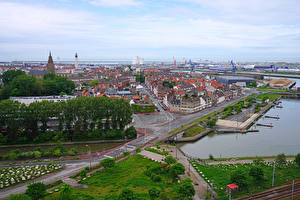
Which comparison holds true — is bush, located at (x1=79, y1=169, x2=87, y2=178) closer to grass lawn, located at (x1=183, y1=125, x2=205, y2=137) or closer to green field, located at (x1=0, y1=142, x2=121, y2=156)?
green field, located at (x1=0, y1=142, x2=121, y2=156)

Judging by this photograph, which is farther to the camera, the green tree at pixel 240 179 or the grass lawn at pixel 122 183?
the green tree at pixel 240 179

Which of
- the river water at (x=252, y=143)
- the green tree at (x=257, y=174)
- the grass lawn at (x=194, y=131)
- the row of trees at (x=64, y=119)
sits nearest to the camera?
the green tree at (x=257, y=174)

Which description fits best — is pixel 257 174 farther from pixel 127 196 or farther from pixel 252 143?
pixel 252 143

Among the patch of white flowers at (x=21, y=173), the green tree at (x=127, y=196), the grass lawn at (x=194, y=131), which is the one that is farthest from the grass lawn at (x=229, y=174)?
the patch of white flowers at (x=21, y=173)

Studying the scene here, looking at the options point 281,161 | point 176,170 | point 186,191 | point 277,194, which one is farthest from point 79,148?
point 281,161

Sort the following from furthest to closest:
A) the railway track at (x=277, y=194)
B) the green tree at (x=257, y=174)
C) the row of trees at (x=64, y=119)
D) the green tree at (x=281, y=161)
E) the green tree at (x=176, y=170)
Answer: the row of trees at (x=64, y=119)
the green tree at (x=281, y=161)
the green tree at (x=176, y=170)
the green tree at (x=257, y=174)
the railway track at (x=277, y=194)

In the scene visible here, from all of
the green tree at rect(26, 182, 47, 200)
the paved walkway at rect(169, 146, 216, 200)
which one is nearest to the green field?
the paved walkway at rect(169, 146, 216, 200)

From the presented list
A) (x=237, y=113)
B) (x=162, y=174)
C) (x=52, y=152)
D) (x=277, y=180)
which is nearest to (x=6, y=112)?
(x=52, y=152)

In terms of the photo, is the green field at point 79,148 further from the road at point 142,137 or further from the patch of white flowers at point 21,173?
the patch of white flowers at point 21,173
